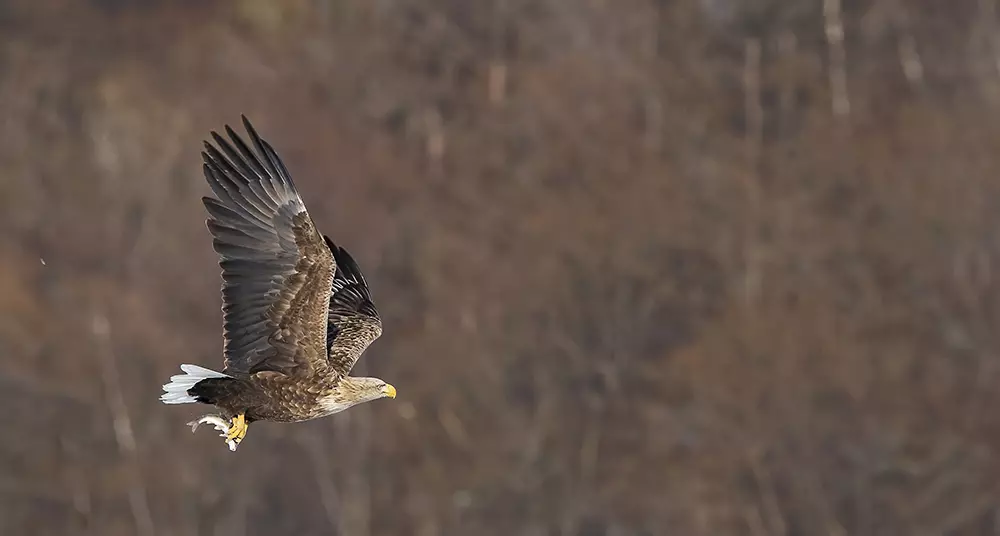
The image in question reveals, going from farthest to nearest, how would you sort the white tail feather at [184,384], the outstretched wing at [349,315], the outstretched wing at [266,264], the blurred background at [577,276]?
1. the blurred background at [577,276]
2. the outstretched wing at [349,315]
3. the white tail feather at [184,384]
4. the outstretched wing at [266,264]

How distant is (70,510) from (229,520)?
162 cm

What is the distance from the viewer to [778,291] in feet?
58.9

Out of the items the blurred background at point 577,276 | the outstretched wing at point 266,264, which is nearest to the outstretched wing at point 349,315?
the outstretched wing at point 266,264

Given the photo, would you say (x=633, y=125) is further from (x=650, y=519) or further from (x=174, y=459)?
(x=174, y=459)

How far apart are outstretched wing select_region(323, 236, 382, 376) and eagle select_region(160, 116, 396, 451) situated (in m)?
0.83

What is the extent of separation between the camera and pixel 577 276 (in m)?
17.8

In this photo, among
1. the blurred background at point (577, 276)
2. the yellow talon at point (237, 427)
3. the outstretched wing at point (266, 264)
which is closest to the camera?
the outstretched wing at point (266, 264)

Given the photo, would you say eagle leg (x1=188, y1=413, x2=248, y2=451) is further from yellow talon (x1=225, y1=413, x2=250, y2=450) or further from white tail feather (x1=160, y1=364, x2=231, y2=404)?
white tail feather (x1=160, y1=364, x2=231, y2=404)

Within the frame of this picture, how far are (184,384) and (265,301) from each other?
21.5 inches

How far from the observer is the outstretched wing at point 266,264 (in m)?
A: 8.20

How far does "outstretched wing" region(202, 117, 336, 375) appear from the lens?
8.20 meters

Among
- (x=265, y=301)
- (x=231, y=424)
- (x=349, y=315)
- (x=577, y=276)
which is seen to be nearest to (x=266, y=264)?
(x=265, y=301)

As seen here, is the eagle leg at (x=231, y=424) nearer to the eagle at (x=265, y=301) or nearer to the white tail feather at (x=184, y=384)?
the eagle at (x=265, y=301)

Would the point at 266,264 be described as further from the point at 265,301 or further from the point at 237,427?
the point at 237,427
